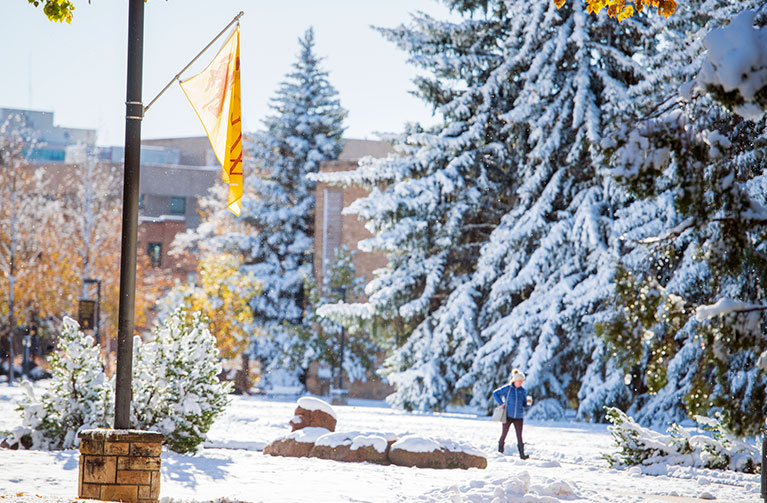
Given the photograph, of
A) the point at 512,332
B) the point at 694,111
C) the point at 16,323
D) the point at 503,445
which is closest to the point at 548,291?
the point at 512,332

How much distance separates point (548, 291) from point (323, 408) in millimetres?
10511

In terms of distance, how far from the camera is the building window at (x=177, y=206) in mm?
65812

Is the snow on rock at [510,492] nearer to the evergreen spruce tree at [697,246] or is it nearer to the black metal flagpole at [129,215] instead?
the evergreen spruce tree at [697,246]

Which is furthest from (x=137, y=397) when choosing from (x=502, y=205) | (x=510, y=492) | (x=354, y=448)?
(x=502, y=205)

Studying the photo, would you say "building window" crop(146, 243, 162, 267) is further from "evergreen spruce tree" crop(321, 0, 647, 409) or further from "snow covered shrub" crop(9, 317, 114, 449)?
"snow covered shrub" crop(9, 317, 114, 449)

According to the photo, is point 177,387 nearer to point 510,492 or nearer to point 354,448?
point 354,448

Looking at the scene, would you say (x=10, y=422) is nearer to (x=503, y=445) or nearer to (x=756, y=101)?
(x=503, y=445)

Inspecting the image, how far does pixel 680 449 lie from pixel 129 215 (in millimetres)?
8911

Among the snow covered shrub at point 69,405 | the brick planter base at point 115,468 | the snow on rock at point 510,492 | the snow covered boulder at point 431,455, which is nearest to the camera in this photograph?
the brick planter base at point 115,468

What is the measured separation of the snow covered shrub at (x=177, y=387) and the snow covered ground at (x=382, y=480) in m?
0.42

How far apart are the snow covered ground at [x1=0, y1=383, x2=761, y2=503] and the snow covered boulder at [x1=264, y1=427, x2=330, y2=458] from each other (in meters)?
0.27

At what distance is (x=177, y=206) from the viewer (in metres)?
65.9

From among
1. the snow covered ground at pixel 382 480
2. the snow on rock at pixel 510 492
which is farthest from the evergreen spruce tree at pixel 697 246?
the snow covered ground at pixel 382 480

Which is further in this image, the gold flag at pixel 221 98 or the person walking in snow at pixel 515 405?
the person walking in snow at pixel 515 405
